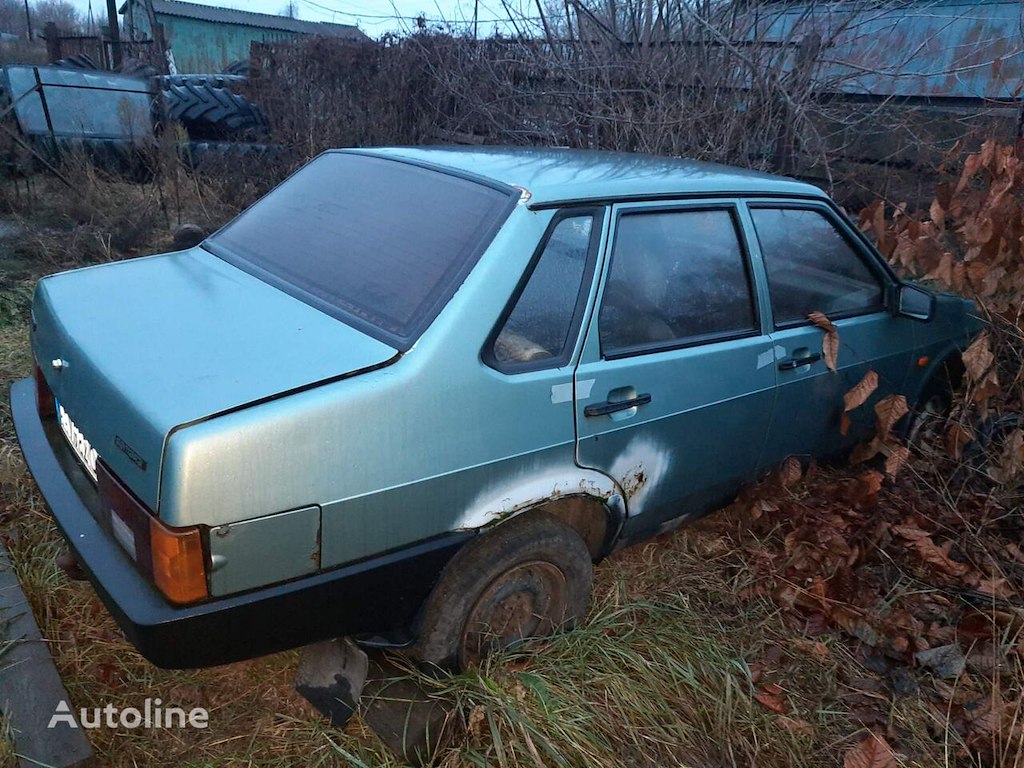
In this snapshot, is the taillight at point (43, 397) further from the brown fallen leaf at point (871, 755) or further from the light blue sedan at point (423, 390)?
the brown fallen leaf at point (871, 755)

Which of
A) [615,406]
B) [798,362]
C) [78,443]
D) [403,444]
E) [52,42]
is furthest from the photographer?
[52,42]

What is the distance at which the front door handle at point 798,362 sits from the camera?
9.54 feet

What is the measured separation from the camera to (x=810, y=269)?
312 centimetres

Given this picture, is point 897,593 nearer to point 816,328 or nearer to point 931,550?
point 931,550

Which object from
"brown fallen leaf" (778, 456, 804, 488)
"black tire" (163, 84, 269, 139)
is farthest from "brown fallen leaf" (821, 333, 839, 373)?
"black tire" (163, 84, 269, 139)

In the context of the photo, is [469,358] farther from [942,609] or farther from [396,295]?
[942,609]

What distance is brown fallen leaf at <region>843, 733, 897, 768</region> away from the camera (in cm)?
226

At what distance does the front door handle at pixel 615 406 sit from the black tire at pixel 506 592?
35cm

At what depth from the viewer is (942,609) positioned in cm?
296

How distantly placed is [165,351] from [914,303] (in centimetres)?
293

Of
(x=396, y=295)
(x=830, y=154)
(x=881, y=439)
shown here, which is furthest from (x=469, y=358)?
(x=830, y=154)

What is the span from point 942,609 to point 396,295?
92.0 inches

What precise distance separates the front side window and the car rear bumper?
2.81 ft

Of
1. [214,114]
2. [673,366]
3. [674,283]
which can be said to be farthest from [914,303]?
[214,114]
